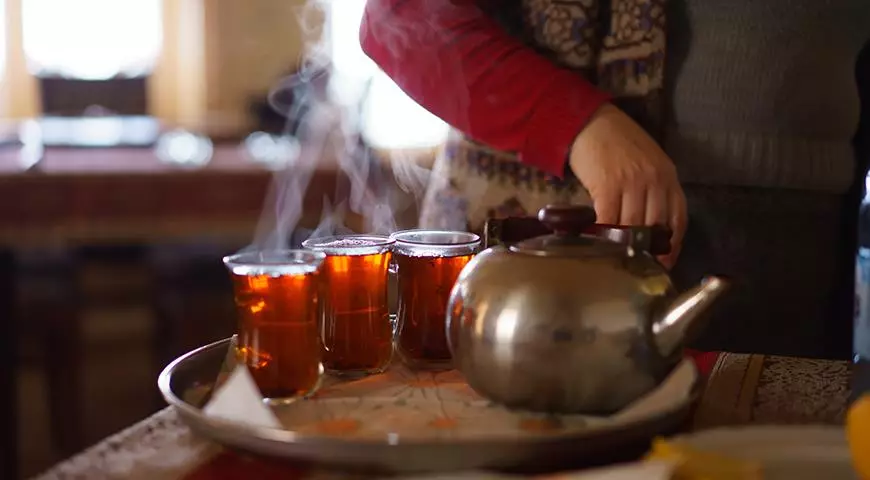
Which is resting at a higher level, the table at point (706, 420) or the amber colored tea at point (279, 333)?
the amber colored tea at point (279, 333)

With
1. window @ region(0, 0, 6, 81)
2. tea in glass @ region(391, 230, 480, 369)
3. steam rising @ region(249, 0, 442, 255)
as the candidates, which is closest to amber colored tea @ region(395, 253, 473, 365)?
tea in glass @ region(391, 230, 480, 369)

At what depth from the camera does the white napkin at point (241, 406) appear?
65 cm

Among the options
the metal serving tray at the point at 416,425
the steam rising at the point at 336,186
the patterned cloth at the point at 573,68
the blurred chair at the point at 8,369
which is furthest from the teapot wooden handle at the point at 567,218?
the blurred chair at the point at 8,369

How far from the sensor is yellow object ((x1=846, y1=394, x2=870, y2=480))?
1.82 feet

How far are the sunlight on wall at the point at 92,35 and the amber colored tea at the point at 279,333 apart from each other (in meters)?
4.96

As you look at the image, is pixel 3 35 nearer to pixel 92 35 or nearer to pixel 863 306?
pixel 92 35

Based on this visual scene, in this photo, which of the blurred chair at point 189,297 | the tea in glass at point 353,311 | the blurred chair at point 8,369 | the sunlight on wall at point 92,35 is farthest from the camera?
the sunlight on wall at point 92,35

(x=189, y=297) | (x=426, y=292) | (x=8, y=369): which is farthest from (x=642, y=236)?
(x=189, y=297)

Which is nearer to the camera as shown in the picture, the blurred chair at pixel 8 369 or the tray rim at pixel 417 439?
the tray rim at pixel 417 439

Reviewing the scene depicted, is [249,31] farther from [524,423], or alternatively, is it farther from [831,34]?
[524,423]

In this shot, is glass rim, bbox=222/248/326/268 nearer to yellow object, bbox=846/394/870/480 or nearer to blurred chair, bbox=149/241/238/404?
yellow object, bbox=846/394/870/480

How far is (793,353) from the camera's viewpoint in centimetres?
116

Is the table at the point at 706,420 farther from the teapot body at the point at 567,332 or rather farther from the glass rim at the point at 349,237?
the glass rim at the point at 349,237

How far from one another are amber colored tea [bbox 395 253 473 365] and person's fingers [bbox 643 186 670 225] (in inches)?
6.5
